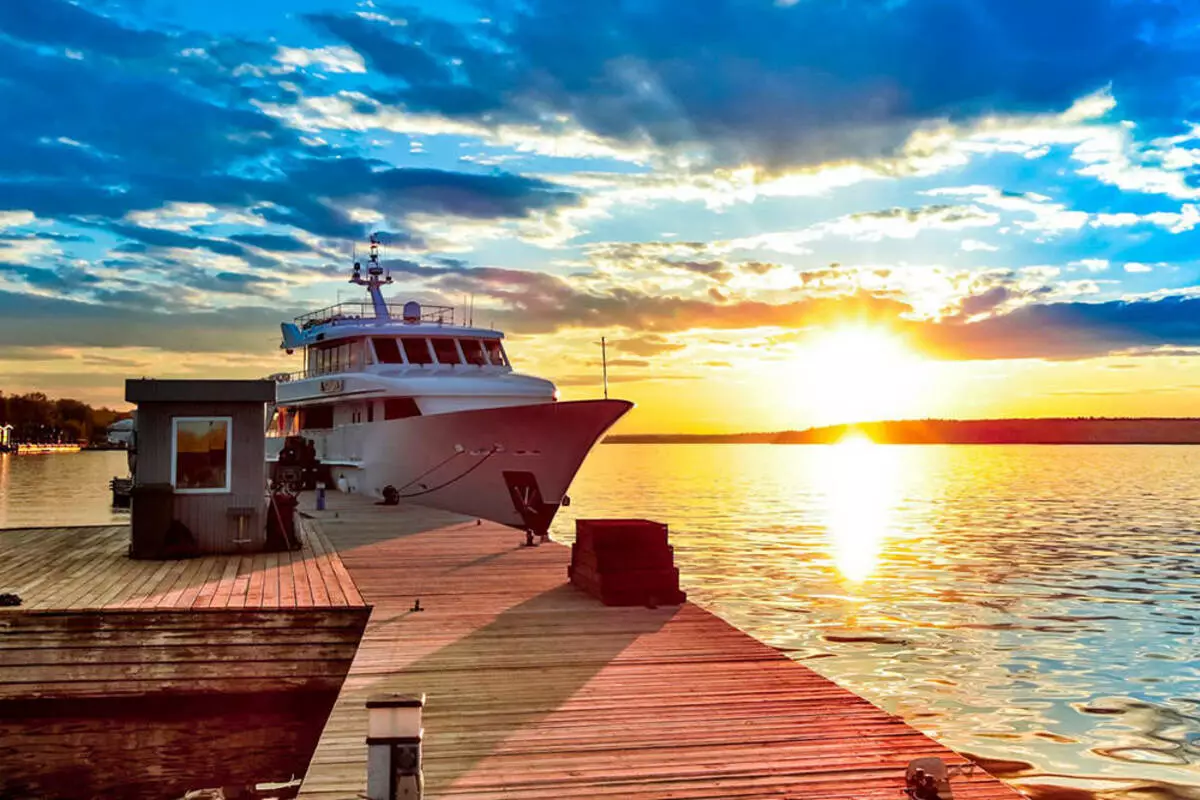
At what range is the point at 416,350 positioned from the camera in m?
28.8

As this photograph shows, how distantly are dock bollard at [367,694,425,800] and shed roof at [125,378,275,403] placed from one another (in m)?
9.93

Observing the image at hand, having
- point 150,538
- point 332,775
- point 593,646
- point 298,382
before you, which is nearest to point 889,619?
point 593,646

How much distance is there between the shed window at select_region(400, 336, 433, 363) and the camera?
94.2 ft

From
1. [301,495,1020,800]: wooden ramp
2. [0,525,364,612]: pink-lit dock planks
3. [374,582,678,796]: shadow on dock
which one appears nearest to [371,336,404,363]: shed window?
[0,525,364,612]: pink-lit dock planks

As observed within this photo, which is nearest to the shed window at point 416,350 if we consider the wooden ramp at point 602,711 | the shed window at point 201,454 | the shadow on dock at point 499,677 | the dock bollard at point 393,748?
the shed window at point 201,454

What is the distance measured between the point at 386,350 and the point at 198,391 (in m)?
14.8

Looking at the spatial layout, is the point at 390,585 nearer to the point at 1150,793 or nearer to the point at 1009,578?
the point at 1150,793

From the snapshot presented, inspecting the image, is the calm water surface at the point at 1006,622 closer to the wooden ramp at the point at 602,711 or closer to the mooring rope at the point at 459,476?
the wooden ramp at the point at 602,711

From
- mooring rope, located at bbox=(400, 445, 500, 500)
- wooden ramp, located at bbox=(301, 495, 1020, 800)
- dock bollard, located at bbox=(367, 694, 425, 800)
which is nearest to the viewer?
dock bollard, located at bbox=(367, 694, 425, 800)

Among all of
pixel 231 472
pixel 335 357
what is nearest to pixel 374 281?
pixel 335 357

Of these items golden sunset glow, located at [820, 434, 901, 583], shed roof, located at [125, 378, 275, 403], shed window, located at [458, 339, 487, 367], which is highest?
shed window, located at [458, 339, 487, 367]

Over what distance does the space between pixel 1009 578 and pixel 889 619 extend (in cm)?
628

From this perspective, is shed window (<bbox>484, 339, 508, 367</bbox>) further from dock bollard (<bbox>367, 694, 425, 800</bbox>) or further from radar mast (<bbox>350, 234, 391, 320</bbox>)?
dock bollard (<bbox>367, 694, 425, 800</bbox>)

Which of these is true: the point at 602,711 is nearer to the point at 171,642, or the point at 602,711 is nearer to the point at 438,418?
the point at 171,642
